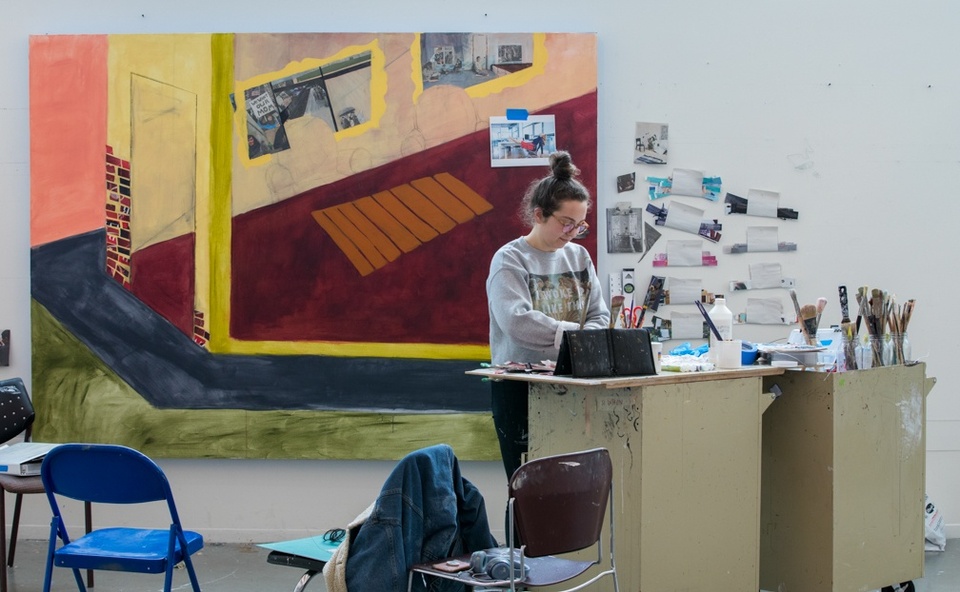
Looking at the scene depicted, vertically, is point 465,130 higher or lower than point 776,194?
higher

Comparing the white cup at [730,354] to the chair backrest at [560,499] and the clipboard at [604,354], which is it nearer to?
the clipboard at [604,354]

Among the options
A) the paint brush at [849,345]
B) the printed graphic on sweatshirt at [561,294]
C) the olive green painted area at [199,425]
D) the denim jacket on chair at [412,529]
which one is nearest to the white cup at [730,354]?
the paint brush at [849,345]

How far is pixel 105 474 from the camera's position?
279cm

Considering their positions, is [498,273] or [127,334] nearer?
[498,273]

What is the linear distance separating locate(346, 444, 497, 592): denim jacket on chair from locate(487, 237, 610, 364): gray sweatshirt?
516 millimetres

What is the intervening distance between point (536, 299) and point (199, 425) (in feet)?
6.84

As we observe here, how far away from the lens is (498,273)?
3072 millimetres

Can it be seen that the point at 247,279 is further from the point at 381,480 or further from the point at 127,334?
the point at 381,480

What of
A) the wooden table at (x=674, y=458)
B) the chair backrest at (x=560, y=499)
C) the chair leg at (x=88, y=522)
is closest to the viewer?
the chair backrest at (x=560, y=499)

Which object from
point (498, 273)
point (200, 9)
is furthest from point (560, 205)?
point (200, 9)

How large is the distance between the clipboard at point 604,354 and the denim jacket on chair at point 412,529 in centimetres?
44

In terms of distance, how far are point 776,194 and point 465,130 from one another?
1516 millimetres

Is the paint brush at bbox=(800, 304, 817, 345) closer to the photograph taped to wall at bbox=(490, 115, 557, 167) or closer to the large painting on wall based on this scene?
the large painting on wall

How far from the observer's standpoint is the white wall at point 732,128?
4.43 metres
